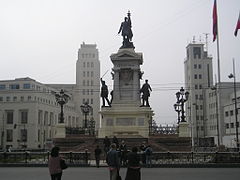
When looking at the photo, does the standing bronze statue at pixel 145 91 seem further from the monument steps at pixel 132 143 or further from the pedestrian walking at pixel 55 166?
the pedestrian walking at pixel 55 166

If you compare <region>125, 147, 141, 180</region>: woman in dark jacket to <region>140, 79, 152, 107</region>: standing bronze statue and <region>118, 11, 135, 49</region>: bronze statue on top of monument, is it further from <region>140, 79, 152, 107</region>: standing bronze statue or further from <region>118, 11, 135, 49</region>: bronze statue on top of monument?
<region>118, 11, 135, 49</region>: bronze statue on top of monument

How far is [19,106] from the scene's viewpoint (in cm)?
9838

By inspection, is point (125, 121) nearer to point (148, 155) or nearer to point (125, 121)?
point (125, 121)

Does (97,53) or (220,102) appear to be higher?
(97,53)

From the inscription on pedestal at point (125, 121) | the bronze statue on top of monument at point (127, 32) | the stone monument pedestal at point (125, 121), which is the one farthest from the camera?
the bronze statue on top of monument at point (127, 32)

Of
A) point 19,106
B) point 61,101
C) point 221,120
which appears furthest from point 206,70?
point 61,101

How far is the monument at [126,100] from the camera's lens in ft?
144

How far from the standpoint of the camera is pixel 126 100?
45.9m

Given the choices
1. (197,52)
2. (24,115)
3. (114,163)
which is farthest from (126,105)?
(197,52)

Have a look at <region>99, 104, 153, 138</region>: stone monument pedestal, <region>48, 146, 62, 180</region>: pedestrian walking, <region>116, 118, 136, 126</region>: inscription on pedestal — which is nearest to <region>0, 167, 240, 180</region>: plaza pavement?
<region>48, 146, 62, 180</region>: pedestrian walking

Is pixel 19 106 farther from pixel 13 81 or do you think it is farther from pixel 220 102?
pixel 220 102

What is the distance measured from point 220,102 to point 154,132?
5285 centimetres

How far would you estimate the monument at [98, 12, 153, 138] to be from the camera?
4378cm

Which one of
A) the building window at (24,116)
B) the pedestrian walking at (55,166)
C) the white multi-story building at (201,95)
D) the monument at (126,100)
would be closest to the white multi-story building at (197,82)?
the white multi-story building at (201,95)
